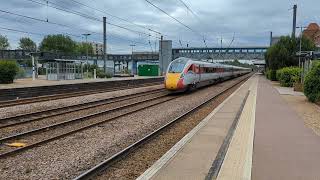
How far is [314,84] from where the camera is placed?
71.9 feet

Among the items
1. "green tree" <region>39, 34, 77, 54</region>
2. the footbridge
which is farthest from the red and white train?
"green tree" <region>39, 34, 77, 54</region>

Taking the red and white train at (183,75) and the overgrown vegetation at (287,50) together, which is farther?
the overgrown vegetation at (287,50)

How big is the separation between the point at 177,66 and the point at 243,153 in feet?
67.0

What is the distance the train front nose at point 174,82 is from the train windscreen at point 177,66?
0.50 metres

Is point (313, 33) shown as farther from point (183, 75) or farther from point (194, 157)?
point (194, 157)

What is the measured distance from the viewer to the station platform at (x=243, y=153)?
23.6 feet

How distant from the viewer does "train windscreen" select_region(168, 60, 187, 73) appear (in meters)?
28.6

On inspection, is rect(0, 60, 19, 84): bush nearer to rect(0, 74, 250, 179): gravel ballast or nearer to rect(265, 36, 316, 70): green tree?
rect(0, 74, 250, 179): gravel ballast

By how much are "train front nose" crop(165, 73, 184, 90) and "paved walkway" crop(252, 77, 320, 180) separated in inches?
518

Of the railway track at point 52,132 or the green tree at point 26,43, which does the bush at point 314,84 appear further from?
the green tree at point 26,43

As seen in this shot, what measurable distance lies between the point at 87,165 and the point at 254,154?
3.46m

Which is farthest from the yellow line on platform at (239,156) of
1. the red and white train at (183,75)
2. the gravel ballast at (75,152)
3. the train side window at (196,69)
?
the train side window at (196,69)

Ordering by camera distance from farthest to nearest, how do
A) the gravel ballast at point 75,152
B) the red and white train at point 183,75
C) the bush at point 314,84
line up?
the red and white train at point 183,75, the bush at point 314,84, the gravel ballast at point 75,152

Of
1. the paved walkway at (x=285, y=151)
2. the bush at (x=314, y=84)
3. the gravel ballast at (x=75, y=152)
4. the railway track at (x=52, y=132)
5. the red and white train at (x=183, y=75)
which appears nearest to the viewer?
the paved walkway at (x=285, y=151)
